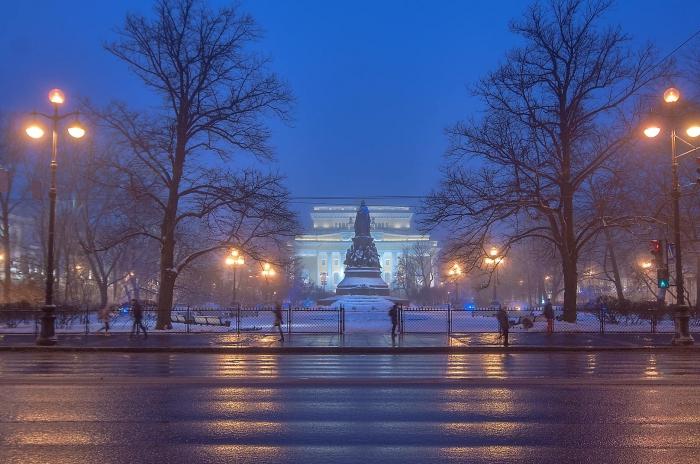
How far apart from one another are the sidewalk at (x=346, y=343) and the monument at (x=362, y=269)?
94.0 ft

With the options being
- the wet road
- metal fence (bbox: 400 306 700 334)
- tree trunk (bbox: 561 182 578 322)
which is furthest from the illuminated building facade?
the wet road

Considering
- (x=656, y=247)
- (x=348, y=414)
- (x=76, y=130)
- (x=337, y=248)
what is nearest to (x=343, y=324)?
(x=656, y=247)

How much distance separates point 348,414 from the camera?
1003 cm

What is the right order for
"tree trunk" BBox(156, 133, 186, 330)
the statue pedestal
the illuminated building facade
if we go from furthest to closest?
the illuminated building facade → the statue pedestal → "tree trunk" BBox(156, 133, 186, 330)

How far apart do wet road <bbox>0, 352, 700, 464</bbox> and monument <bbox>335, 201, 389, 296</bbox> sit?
41.8m

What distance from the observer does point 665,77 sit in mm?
33406

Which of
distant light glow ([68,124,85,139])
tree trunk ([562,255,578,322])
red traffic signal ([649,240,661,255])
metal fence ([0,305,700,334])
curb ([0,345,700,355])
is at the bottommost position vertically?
curb ([0,345,700,355])

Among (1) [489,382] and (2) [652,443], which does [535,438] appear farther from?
(1) [489,382]

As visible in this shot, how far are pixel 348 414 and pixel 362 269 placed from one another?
5117 cm

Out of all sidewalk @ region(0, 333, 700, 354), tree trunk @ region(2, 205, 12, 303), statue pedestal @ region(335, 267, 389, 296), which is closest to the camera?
sidewalk @ region(0, 333, 700, 354)

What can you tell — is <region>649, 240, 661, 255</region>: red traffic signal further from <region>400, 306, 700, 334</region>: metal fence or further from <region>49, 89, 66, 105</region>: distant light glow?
<region>49, 89, 66, 105</region>: distant light glow

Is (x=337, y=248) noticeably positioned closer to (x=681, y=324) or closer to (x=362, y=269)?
(x=362, y=269)

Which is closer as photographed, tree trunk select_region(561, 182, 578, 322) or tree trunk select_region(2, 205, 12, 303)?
tree trunk select_region(561, 182, 578, 322)

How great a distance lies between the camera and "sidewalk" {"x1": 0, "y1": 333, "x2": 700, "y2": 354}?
2359 cm
